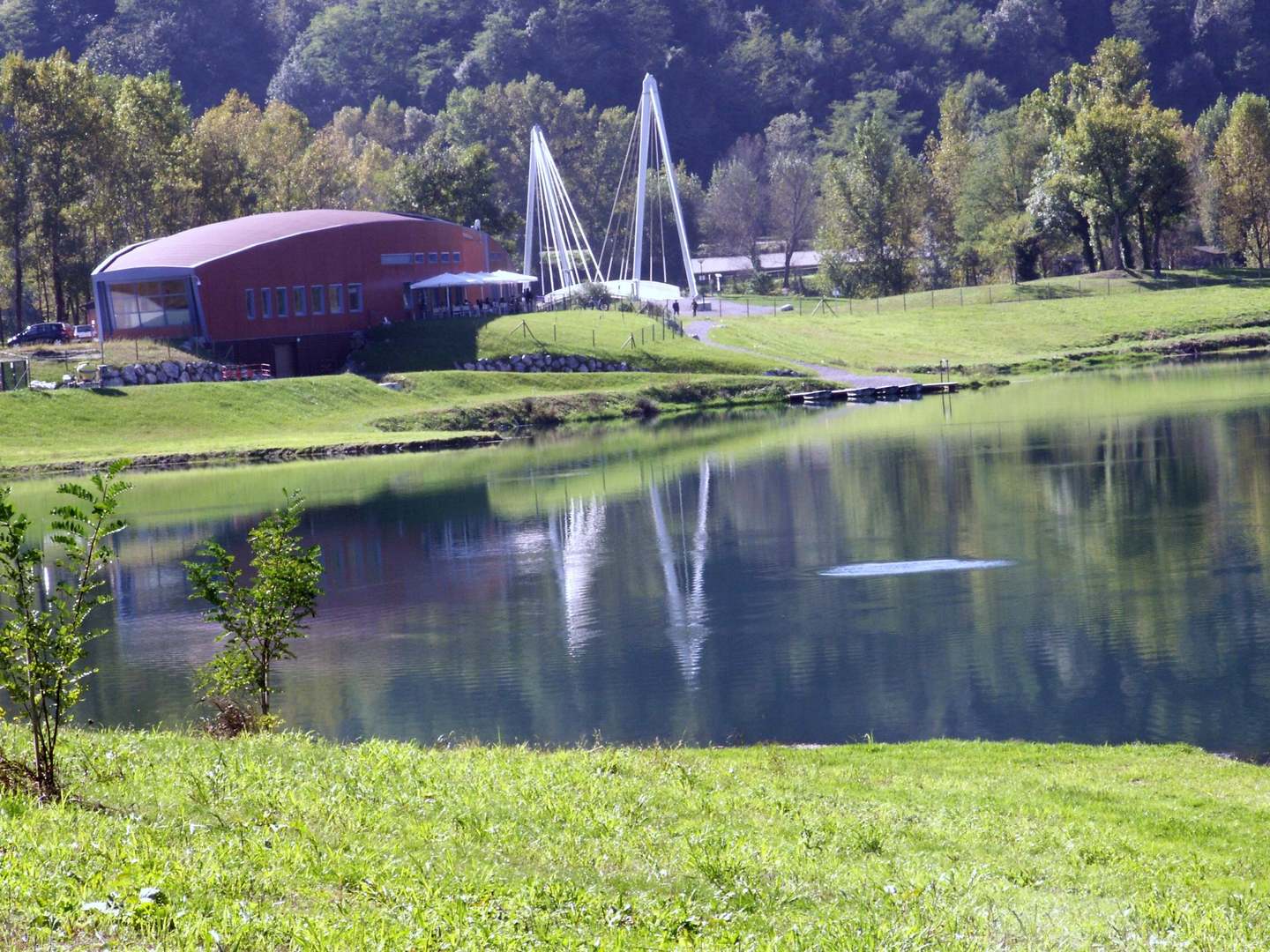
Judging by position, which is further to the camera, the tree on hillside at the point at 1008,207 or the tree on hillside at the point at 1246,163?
the tree on hillside at the point at 1008,207

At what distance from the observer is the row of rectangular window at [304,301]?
8775 centimetres

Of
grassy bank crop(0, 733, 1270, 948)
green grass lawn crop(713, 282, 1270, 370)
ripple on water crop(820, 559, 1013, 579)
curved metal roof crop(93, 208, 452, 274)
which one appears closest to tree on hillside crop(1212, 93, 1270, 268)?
green grass lawn crop(713, 282, 1270, 370)

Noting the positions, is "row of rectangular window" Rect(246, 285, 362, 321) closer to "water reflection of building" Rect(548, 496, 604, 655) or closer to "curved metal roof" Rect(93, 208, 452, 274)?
"curved metal roof" Rect(93, 208, 452, 274)

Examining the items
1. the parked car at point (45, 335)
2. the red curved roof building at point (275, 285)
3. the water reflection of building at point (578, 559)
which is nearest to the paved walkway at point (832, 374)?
the red curved roof building at point (275, 285)

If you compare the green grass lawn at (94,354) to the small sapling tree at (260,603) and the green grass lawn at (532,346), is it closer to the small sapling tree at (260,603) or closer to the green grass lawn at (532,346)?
the green grass lawn at (532,346)

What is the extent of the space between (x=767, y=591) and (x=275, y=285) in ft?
199

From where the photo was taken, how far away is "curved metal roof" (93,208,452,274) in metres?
86.1

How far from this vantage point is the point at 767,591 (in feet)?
110

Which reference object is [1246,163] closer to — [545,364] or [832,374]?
[832,374]

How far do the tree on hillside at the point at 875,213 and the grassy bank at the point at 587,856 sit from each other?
385ft

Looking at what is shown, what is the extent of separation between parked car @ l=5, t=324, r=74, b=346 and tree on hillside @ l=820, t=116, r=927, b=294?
65.6 meters

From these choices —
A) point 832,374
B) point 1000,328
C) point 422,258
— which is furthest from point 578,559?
point 1000,328

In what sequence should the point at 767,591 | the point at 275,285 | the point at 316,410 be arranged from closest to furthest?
the point at 767,591, the point at 316,410, the point at 275,285

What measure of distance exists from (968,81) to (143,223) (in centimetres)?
12298
